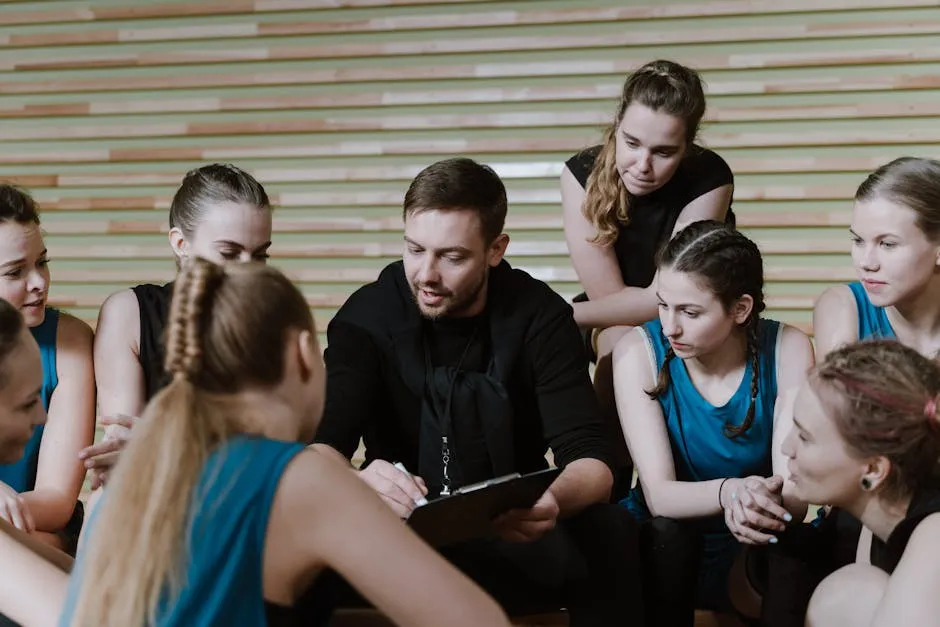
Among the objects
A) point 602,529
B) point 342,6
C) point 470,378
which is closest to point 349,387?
point 470,378

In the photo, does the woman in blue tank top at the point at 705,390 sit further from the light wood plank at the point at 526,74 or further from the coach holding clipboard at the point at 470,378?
the light wood plank at the point at 526,74

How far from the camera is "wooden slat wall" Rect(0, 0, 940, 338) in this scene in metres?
3.88

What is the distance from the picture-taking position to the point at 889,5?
150 inches

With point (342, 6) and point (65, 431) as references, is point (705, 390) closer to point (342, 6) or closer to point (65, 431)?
point (65, 431)

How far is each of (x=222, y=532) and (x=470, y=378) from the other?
110cm

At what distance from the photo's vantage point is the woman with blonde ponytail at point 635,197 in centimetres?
264


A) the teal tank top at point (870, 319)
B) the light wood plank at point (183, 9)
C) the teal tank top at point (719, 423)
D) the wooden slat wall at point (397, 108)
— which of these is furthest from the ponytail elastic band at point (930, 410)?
the light wood plank at point (183, 9)

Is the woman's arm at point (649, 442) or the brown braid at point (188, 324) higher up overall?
the brown braid at point (188, 324)

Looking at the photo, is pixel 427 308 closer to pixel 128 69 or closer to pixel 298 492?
pixel 298 492

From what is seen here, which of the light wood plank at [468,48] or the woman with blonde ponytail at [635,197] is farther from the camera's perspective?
the light wood plank at [468,48]

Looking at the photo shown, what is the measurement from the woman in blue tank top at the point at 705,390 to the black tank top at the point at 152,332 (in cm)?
96

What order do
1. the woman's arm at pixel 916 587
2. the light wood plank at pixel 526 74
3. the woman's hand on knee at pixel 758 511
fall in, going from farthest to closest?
the light wood plank at pixel 526 74 < the woman's hand on knee at pixel 758 511 < the woman's arm at pixel 916 587

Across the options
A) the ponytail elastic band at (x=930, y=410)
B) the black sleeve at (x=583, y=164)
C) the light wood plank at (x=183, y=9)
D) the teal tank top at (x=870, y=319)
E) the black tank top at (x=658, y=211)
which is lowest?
the ponytail elastic band at (x=930, y=410)

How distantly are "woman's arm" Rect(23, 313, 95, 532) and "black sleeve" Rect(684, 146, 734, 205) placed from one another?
57.1 inches
